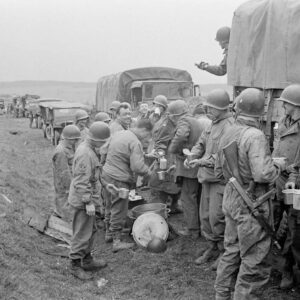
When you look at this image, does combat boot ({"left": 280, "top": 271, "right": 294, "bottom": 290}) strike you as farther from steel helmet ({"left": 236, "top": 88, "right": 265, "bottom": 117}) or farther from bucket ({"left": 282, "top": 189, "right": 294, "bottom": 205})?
steel helmet ({"left": 236, "top": 88, "right": 265, "bottom": 117})

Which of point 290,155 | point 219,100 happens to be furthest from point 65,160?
point 290,155

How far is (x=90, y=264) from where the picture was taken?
630 centimetres

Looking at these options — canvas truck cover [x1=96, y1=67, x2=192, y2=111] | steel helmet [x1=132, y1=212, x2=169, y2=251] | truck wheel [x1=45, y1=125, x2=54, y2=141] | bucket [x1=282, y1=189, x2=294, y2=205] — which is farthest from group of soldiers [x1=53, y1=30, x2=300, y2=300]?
truck wheel [x1=45, y1=125, x2=54, y2=141]

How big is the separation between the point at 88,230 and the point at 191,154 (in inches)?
62.3

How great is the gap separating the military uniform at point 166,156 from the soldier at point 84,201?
6.56 ft

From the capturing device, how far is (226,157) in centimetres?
449

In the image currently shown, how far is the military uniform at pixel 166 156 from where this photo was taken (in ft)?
26.5

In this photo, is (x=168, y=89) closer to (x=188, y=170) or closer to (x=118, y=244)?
(x=188, y=170)

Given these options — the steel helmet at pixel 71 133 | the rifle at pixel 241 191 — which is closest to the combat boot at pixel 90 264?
the steel helmet at pixel 71 133

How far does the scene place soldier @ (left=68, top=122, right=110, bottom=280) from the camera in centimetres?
599

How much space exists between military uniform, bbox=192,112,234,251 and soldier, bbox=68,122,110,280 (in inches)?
49.6

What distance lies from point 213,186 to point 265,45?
2142 mm

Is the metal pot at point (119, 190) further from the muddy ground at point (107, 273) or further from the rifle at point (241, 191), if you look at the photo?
the rifle at point (241, 191)

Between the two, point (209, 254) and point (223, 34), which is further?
point (223, 34)
